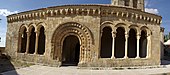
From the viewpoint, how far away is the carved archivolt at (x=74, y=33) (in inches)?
516

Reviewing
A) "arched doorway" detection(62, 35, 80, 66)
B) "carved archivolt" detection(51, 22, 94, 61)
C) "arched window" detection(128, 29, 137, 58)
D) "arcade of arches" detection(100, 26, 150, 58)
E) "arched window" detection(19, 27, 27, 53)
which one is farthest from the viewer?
"arched window" detection(128, 29, 137, 58)

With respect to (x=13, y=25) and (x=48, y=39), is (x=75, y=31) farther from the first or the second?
(x=13, y=25)

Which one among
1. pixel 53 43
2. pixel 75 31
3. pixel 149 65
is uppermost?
pixel 75 31

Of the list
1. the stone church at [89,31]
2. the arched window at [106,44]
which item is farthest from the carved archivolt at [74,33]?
the arched window at [106,44]

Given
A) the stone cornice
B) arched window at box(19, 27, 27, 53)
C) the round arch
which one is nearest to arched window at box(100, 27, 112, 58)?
the stone cornice

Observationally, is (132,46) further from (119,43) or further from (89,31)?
(89,31)

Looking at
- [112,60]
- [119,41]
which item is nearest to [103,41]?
[119,41]

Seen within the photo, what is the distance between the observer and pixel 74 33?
13672mm

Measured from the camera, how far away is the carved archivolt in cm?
1312

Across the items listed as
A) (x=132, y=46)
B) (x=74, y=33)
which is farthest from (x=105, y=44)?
(x=74, y=33)

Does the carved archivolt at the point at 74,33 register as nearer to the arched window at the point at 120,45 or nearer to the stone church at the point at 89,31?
the stone church at the point at 89,31

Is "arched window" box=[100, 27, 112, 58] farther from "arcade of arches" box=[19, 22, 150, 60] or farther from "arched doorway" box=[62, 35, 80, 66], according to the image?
"arched doorway" box=[62, 35, 80, 66]

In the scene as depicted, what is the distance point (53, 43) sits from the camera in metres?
13.6

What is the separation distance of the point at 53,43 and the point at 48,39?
0.60m
